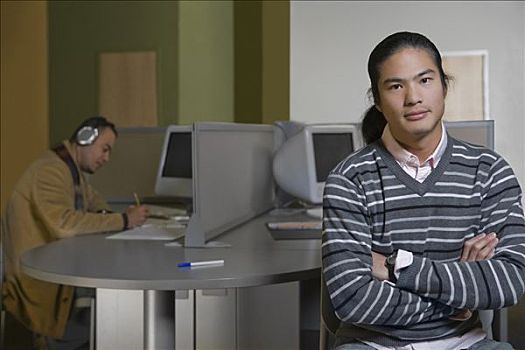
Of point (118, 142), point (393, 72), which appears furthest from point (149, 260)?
point (118, 142)

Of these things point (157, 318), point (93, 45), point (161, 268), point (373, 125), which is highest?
point (93, 45)

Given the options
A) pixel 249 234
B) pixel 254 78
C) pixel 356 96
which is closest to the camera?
pixel 249 234

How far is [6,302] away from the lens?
3.18 m

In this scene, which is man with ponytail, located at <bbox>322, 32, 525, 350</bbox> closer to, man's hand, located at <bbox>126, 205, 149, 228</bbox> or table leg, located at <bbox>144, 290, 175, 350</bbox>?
table leg, located at <bbox>144, 290, 175, 350</bbox>

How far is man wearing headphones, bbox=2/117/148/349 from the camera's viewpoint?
291 centimetres

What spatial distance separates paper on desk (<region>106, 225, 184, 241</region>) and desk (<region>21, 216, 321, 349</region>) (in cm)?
10

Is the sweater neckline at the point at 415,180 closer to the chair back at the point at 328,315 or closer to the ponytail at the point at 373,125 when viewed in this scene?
the ponytail at the point at 373,125

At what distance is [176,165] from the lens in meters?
3.80

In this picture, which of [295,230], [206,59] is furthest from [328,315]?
[206,59]

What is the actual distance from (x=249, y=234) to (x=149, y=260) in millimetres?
602

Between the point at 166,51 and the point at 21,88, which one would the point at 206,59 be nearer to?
the point at 166,51

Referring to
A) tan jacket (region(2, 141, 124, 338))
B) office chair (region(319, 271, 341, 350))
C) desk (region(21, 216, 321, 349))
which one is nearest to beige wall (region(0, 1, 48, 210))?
tan jacket (region(2, 141, 124, 338))

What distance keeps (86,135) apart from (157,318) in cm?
140

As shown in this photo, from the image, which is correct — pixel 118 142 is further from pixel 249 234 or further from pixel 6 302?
pixel 249 234
